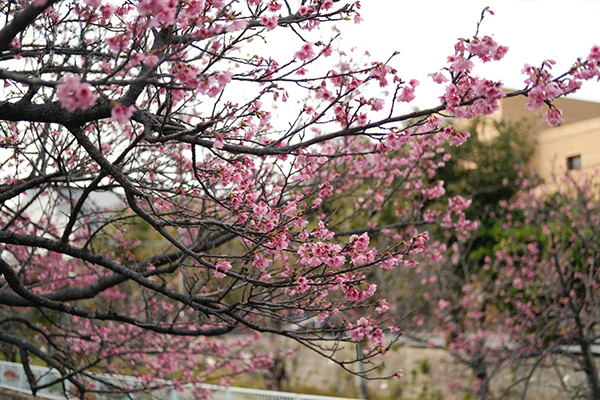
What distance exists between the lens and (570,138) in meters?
21.3

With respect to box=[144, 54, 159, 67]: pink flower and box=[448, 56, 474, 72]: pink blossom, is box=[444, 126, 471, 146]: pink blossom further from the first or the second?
box=[144, 54, 159, 67]: pink flower

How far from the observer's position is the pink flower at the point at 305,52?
130 inches

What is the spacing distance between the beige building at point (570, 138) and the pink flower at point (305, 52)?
17099 mm

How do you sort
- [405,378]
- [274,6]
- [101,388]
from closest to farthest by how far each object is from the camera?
[274,6] < [101,388] < [405,378]

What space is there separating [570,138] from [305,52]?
824 inches

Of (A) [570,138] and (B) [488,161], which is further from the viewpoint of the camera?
(B) [488,161]

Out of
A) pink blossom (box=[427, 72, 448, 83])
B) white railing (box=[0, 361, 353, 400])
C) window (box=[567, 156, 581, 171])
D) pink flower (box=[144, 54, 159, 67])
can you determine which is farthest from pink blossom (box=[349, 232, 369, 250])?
window (box=[567, 156, 581, 171])

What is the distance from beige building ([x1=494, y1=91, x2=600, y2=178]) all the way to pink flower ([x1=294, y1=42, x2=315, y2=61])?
17.1 meters

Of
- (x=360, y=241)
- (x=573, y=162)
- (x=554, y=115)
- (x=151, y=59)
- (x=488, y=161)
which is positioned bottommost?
(x=360, y=241)

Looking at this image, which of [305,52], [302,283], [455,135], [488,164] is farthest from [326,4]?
[488,164]

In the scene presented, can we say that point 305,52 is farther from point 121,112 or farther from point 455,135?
point 121,112

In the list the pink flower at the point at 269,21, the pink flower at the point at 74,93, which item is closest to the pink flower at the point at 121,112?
the pink flower at the point at 74,93

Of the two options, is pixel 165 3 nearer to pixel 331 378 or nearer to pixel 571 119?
pixel 331 378

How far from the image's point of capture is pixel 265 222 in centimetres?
345
